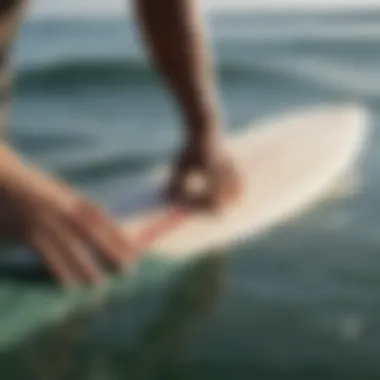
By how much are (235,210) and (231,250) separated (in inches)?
4.6

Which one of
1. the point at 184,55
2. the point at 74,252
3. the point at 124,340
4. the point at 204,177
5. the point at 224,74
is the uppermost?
the point at 224,74

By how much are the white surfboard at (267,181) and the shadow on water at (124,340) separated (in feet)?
0.37

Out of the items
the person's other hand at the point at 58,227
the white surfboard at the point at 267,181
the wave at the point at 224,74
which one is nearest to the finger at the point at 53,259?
the person's other hand at the point at 58,227

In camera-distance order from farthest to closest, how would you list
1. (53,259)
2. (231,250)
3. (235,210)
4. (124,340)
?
(235,210), (231,250), (53,259), (124,340)

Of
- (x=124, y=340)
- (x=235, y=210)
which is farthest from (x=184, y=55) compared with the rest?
(x=124, y=340)

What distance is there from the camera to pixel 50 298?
98 cm

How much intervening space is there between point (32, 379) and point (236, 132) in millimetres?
779

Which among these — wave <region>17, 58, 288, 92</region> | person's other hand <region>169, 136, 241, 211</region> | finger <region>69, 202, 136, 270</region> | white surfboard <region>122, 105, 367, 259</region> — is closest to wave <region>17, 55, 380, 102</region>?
wave <region>17, 58, 288, 92</region>

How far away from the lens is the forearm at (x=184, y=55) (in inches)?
45.5

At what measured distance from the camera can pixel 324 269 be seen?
1.05 meters

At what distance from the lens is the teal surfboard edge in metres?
0.93

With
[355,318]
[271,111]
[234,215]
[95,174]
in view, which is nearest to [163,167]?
[95,174]

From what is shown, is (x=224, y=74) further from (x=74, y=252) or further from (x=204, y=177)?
(x=74, y=252)

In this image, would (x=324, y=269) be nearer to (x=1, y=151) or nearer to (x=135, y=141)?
(x=1, y=151)
